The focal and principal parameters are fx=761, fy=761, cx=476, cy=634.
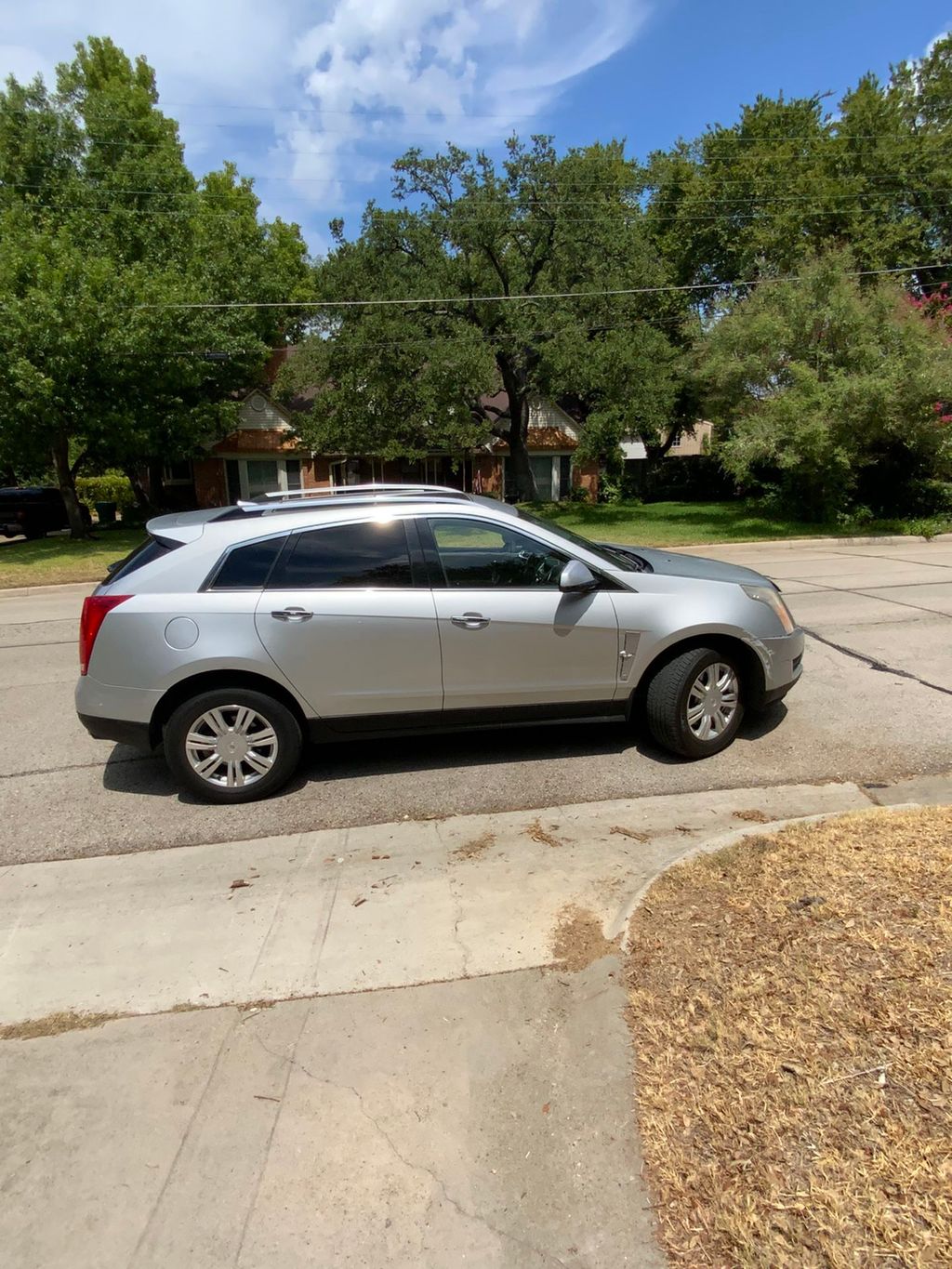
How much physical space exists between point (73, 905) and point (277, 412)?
27.5 meters

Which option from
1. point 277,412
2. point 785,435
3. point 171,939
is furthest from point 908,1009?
point 277,412

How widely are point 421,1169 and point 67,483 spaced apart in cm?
2070

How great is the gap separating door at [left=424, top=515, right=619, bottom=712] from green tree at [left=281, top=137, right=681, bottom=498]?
17.4 meters

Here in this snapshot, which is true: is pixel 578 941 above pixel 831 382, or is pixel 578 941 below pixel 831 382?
below

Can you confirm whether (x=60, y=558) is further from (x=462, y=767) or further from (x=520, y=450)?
(x=520, y=450)

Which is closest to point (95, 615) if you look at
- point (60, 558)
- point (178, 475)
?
point (60, 558)

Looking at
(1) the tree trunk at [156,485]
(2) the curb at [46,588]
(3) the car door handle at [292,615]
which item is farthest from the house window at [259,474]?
(3) the car door handle at [292,615]

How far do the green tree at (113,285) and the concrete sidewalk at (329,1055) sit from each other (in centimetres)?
1562

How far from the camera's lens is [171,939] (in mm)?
3225

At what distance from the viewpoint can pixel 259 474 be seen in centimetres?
2927

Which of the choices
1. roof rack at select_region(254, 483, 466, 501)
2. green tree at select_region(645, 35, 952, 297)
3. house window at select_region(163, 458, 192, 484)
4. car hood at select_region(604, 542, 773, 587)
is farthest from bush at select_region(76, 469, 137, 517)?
car hood at select_region(604, 542, 773, 587)

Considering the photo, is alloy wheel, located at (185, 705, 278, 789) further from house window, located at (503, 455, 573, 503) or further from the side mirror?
house window, located at (503, 455, 573, 503)

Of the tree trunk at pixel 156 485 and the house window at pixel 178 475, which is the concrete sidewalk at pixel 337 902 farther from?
the house window at pixel 178 475

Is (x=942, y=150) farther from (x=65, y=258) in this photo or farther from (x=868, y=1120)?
(x=868, y=1120)
